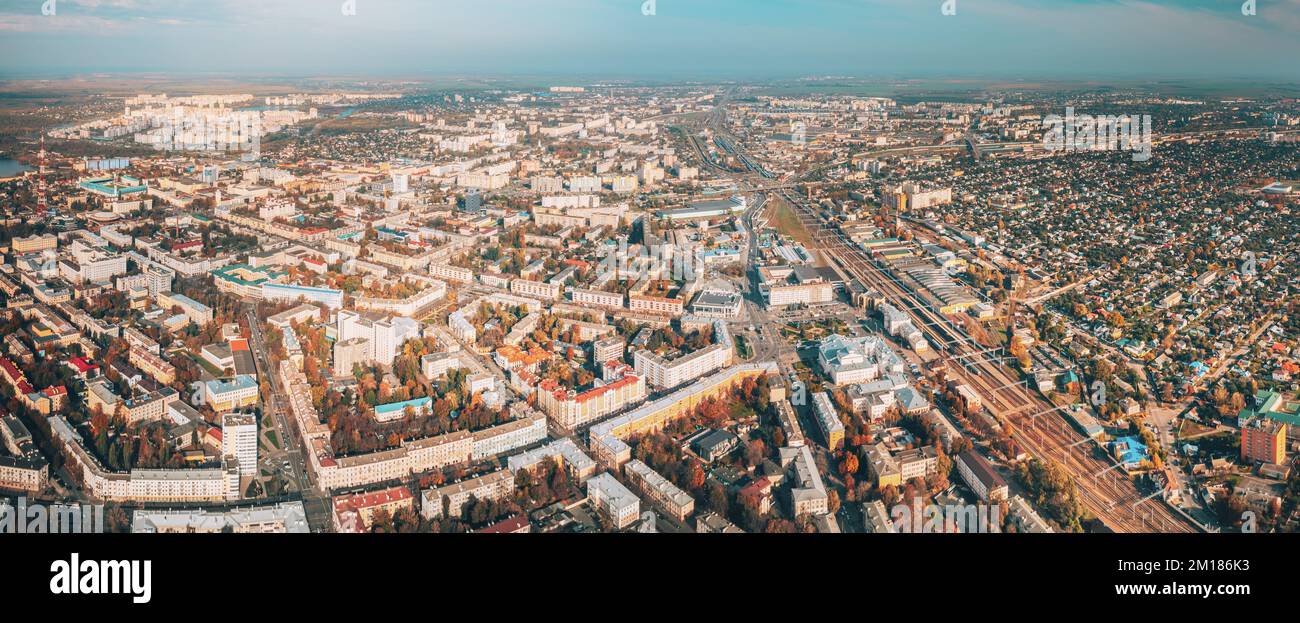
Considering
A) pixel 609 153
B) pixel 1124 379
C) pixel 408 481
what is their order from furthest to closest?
1. pixel 609 153
2. pixel 1124 379
3. pixel 408 481

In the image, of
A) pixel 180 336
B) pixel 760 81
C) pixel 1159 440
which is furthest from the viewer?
pixel 760 81

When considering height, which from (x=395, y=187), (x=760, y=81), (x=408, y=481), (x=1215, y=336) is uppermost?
(x=760, y=81)

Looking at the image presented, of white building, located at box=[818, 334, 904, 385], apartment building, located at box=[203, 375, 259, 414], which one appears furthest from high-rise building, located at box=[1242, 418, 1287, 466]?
apartment building, located at box=[203, 375, 259, 414]

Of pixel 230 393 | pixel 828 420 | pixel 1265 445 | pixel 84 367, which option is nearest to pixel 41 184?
pixel 84 367

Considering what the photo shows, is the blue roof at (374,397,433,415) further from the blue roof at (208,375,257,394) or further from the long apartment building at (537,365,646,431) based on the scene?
the blue roof at (208,375,257,394)

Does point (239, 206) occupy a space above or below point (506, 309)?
above

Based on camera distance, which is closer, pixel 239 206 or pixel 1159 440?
pixel 1159 440
